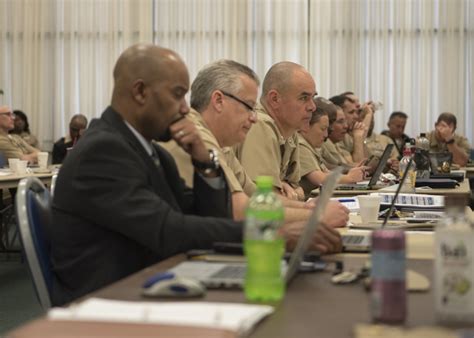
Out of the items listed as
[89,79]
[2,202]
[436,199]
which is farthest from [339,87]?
[436,199]

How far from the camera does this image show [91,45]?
9508 millimetres

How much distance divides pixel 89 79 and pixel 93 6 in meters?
0.93

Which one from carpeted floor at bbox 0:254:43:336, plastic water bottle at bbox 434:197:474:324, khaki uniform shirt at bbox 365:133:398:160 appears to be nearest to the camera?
plastic water bottle at bbox 434:197:474:324

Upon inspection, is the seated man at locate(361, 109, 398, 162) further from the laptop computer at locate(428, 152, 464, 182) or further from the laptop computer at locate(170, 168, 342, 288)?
the laptop computer at locate(170, 168, 342, 288)

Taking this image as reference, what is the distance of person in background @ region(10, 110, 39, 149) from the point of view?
8945 mm

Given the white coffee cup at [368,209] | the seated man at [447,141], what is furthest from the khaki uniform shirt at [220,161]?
the seated man at [447,141]

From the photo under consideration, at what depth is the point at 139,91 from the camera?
76.2 inches

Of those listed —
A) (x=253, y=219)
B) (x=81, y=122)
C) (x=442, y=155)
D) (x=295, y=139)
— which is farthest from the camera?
(x=81, y=122)

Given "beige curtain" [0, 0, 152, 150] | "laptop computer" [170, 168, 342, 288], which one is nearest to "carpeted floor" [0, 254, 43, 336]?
"laptop computer" [170, 168, 342, 288]

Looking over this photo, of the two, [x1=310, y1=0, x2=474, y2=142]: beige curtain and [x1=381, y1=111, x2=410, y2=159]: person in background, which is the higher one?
[x1=310, y1=0, x2=474, y2=142]: beige curtain

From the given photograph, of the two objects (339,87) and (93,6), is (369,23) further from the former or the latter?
(93,6)

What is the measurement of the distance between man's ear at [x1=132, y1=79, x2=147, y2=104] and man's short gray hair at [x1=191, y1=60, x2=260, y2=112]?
0.84 m

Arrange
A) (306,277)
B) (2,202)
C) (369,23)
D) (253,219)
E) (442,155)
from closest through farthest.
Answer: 1. (253,219)
2. (306,277)
3. (442,155)
4. (2,202)
5. (369,23)

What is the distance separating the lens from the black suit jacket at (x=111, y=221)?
1.72 meters
